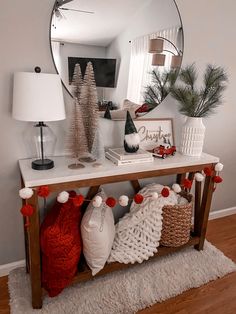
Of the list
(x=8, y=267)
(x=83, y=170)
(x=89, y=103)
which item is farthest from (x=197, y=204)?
(x=8, y=267)

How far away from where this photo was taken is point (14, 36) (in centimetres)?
131

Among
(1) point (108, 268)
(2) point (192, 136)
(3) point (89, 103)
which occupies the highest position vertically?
(3) point (89, 103)

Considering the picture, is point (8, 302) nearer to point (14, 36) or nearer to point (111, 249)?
point (111, 249)

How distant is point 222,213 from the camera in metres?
2.49

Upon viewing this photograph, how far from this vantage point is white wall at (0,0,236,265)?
51.7 inches

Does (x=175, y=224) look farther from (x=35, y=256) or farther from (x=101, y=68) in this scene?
(x=101, y=68)

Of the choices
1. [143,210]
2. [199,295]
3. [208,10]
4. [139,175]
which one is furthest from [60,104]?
[199,295]

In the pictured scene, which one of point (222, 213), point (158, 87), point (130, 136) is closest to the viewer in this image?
point (130, 136)

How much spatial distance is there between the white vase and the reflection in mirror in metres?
0.29

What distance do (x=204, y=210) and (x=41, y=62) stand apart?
1.53m

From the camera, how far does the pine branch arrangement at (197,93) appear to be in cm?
169

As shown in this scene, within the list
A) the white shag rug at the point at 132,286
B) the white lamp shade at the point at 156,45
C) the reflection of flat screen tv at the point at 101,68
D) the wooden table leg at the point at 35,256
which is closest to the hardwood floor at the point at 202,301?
the white shag rug at the point at 132,286

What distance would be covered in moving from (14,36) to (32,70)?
184 mm

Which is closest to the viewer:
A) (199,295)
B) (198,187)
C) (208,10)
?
(199,295)
